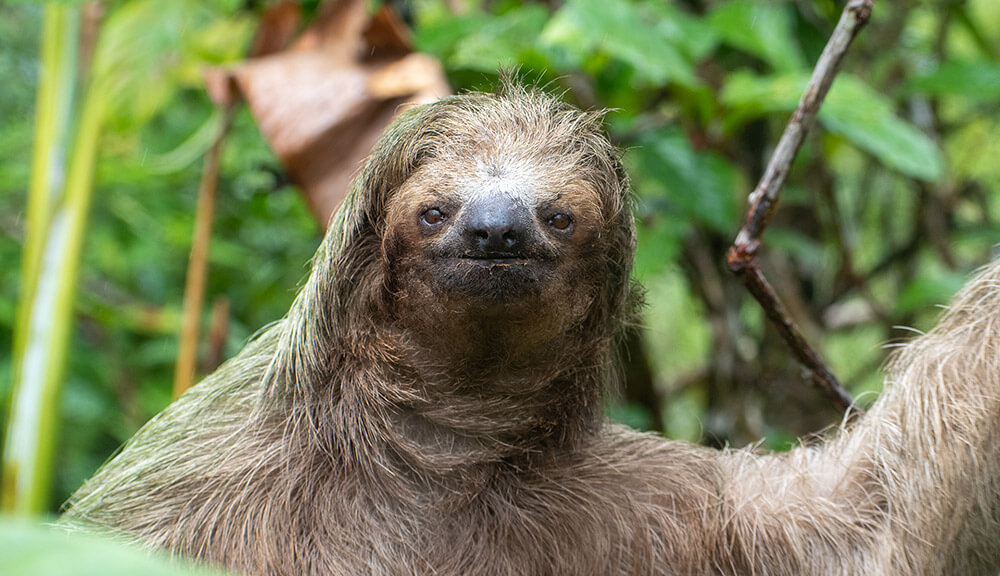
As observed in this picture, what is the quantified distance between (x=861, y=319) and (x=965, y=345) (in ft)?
17.9

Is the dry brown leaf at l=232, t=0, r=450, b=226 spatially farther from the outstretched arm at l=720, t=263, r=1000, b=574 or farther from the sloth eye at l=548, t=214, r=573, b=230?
the outstretched arm at l=720, t=263, r=1000, b=574

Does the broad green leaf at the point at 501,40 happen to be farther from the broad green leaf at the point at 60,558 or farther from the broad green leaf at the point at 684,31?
the broad green leaf at the point at 60,558

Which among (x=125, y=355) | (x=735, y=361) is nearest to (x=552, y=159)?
(x=735, y=361)

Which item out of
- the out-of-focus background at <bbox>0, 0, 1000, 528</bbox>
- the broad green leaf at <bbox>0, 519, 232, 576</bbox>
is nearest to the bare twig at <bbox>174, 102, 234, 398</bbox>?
the out-of-focus background at <bbox>0, 0, 1000, 528</bbox>

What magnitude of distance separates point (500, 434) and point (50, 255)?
3377 millimetres

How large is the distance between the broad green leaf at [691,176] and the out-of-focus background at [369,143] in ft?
0.05

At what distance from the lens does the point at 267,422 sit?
4.00 m

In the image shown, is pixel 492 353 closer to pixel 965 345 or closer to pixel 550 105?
pixel 550 105

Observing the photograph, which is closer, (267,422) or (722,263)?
(267,422)

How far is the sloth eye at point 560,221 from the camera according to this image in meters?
3.71

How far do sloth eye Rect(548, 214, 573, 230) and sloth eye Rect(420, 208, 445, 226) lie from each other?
42cm

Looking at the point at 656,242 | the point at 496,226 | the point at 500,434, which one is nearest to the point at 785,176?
the point at 496,226

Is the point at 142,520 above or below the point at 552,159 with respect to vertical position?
below

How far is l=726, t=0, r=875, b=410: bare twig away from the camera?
136 inches
